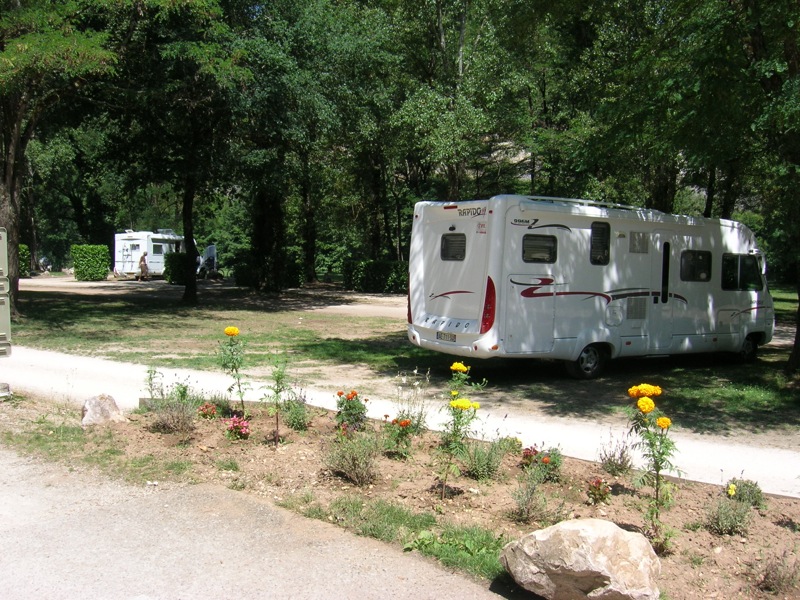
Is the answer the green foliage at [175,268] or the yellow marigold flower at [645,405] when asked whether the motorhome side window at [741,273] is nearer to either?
the yellow marigold flower at [645,405]

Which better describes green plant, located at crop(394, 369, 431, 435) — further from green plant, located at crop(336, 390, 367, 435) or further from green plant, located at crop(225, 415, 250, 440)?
green plant, located at crop(225, 415, 250, 440)

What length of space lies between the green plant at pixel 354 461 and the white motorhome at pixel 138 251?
119ft

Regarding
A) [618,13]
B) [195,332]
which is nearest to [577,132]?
[618,13]

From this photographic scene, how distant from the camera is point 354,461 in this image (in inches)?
227

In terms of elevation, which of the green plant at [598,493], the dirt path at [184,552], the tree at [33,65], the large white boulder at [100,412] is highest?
A: the tree at [33,65]

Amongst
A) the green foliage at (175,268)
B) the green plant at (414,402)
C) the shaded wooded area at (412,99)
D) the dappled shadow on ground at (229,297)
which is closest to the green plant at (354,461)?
the green plant at (414,402)

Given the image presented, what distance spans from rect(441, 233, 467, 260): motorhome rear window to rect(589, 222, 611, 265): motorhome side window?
1998 millimetres

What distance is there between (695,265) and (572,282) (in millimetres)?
2932

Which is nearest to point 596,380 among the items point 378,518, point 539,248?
point 539,248

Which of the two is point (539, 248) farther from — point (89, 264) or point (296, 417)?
point (89, 264)

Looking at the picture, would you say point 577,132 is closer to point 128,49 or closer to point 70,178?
point 128,49

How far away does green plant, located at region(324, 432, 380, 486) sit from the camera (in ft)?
18.8

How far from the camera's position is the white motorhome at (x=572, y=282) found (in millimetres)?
10102

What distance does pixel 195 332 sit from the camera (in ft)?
53.5
